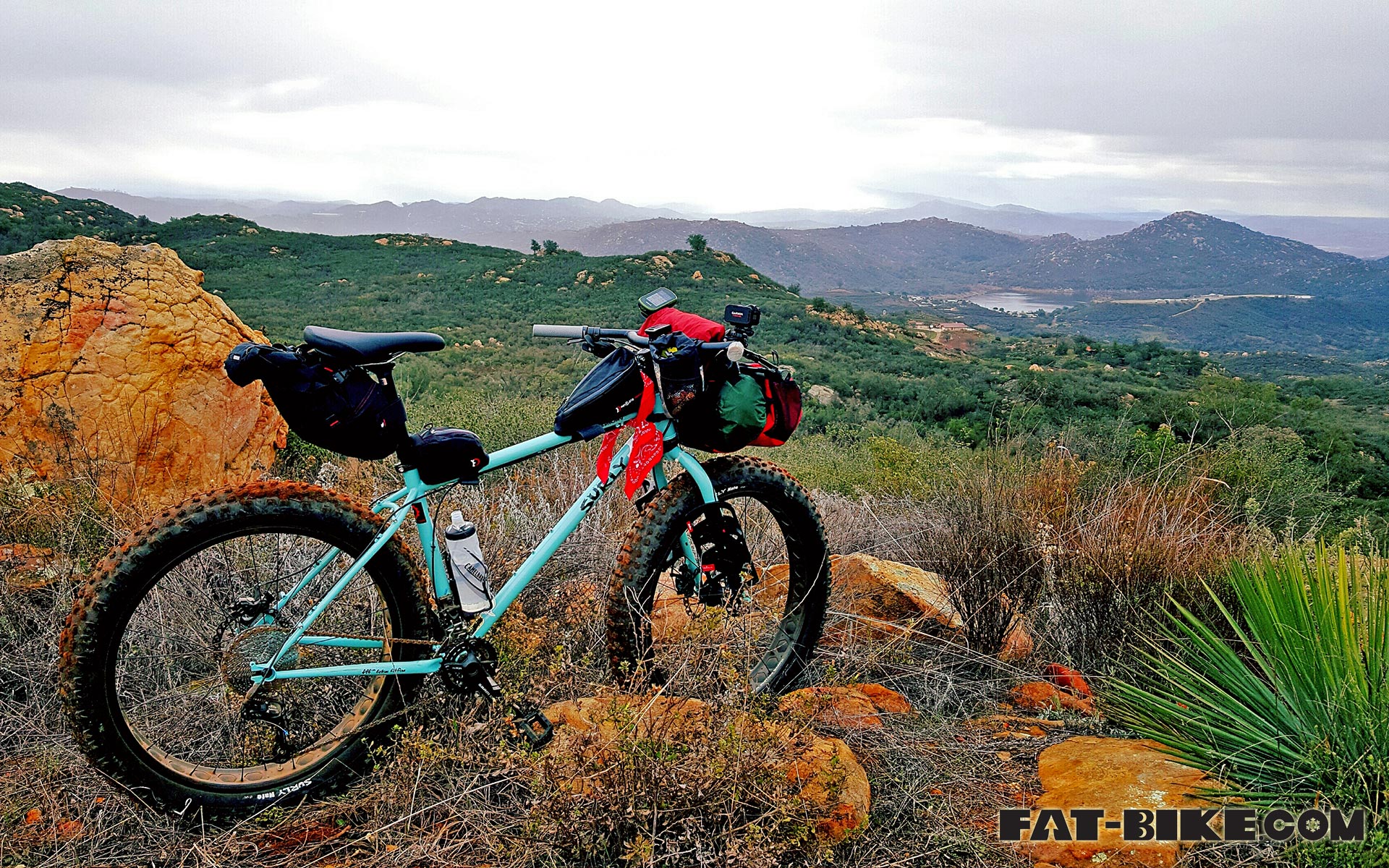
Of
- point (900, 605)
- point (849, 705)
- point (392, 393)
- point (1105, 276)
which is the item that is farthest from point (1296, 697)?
point (1105, 276)

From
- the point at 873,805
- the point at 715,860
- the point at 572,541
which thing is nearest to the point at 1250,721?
the point at 873,805

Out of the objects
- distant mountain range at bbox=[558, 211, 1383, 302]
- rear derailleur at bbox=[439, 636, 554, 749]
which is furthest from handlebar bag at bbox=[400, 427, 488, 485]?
distant mountain range at bbox=[558, 211, 1383, 302]

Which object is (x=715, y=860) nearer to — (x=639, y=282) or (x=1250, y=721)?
(x=1250, y=721)

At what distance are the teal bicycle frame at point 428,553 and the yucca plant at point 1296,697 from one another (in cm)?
162

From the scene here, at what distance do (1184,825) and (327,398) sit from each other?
8.44 ft

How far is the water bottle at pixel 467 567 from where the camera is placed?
91.8 inches

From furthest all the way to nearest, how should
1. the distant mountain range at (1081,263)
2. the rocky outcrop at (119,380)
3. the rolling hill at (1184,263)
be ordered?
the rolling hill at (1184,263), the distant mountain range at (1081,263), the rocky outcrop at (119,380)

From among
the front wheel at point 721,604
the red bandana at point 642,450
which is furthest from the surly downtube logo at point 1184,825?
the red bandana at point 642,450

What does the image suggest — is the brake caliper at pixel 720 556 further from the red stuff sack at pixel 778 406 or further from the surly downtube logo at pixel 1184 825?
the surly downtube logo at pixel 1184 825

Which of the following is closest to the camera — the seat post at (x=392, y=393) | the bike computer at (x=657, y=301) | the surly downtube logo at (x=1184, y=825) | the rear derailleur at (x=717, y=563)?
the surly downtube logo at (x=1184, y=825)

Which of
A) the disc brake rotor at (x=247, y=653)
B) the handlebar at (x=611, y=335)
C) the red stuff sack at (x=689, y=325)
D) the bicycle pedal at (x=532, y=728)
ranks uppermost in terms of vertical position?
Answer: the red stuff sack at (x=689, y=325)

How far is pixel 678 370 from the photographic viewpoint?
2.48 metres

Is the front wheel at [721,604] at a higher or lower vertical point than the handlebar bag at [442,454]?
lower

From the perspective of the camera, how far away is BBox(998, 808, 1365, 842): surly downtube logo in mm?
1907
